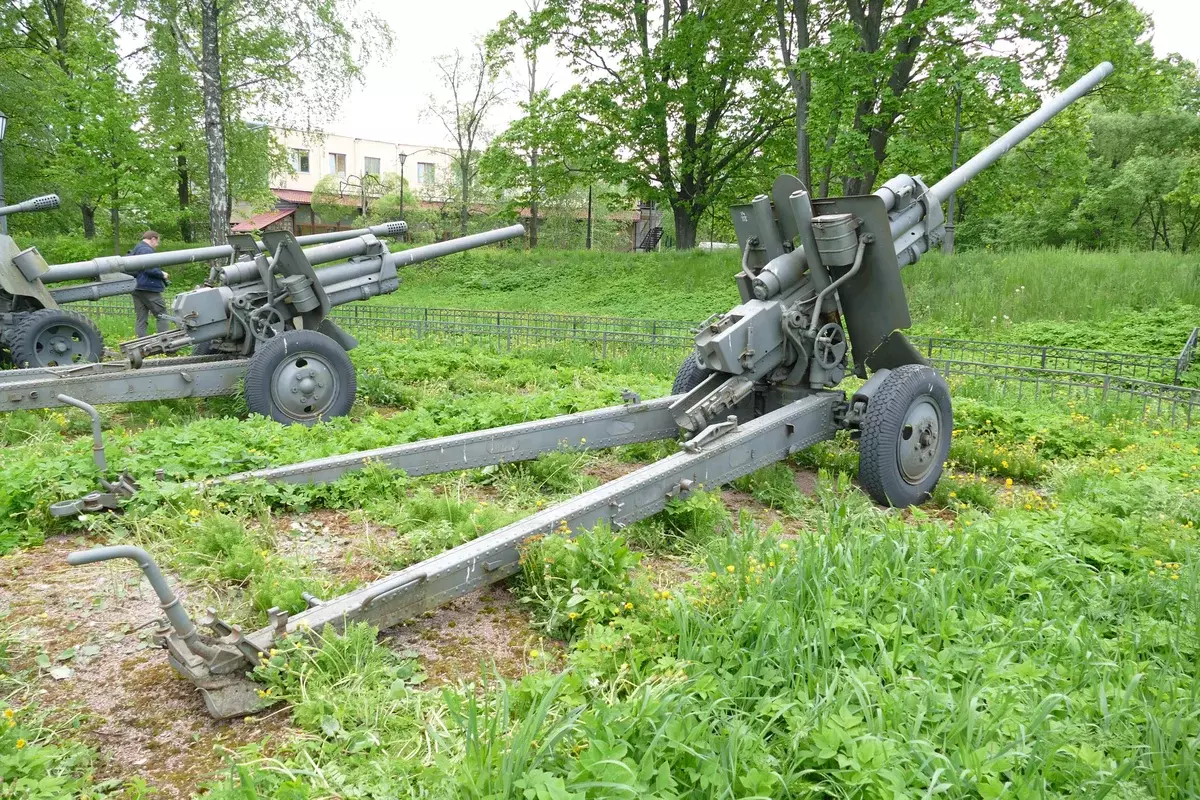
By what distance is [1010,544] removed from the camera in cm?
360

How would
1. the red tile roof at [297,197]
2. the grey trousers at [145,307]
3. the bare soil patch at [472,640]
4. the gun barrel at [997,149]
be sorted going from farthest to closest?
the red tile roof at [297,197] → the grey trousers at [145,307] → the gun barrel at [997,149] → the bare soil patch at [472,640]

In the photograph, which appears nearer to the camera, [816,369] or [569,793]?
[569,793]

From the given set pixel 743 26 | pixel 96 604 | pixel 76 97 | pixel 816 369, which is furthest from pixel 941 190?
pixel 76 97

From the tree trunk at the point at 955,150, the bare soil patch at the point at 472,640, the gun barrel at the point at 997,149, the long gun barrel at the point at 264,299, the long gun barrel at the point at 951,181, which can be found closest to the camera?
the bare soil patch at the point at 472,640

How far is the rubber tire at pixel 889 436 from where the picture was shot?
196 inches

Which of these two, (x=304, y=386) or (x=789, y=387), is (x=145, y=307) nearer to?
(x=304, y=386)

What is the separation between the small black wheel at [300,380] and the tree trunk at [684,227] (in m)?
20.5

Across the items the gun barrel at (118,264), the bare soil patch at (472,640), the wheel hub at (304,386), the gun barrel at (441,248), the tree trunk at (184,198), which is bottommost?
the bare soil patch at (472,640)

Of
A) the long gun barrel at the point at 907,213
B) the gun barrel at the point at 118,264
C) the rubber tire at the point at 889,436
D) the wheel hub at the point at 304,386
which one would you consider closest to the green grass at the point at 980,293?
the long gun barrel at the point at 907,213

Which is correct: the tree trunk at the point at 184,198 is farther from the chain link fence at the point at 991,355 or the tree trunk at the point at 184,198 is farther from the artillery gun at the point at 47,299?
the artillery gun at the point at 47,299

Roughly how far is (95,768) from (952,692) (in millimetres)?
2633

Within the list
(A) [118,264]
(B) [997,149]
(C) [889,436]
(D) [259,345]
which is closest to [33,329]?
(A) [118,264]

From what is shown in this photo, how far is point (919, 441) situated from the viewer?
5.29 meters

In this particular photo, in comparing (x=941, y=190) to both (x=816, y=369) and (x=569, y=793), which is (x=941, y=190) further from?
(x=569, y=793)
